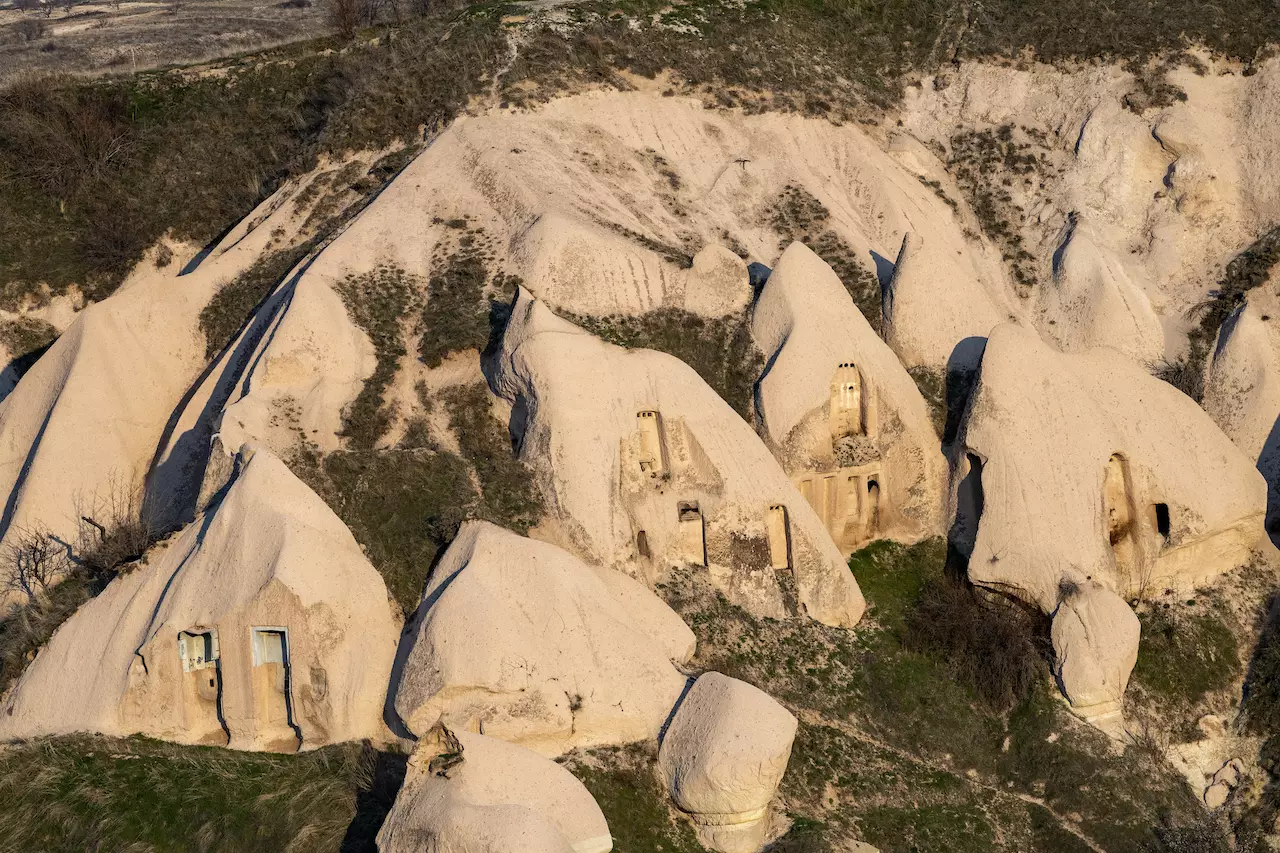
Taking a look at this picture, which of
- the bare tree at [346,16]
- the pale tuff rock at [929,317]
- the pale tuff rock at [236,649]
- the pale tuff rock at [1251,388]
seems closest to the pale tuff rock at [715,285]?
the pale tuff rock at [929,317]

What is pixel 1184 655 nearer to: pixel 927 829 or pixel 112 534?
pixel 927 829

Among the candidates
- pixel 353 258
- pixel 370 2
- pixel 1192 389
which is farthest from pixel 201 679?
pixel 370 2

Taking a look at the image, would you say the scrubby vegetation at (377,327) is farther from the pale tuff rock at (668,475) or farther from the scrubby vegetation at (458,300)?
the pale tuff rock at (668,475)

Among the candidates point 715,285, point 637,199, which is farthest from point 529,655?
point 637,199

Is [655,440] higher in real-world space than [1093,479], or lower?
higher

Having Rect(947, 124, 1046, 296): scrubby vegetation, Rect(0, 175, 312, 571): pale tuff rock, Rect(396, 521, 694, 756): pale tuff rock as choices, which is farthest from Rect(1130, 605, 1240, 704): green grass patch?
Rect(0, 175, 312, 571): pale tuff rock

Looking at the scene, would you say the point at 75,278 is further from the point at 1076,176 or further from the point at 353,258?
the point at 1076,176
